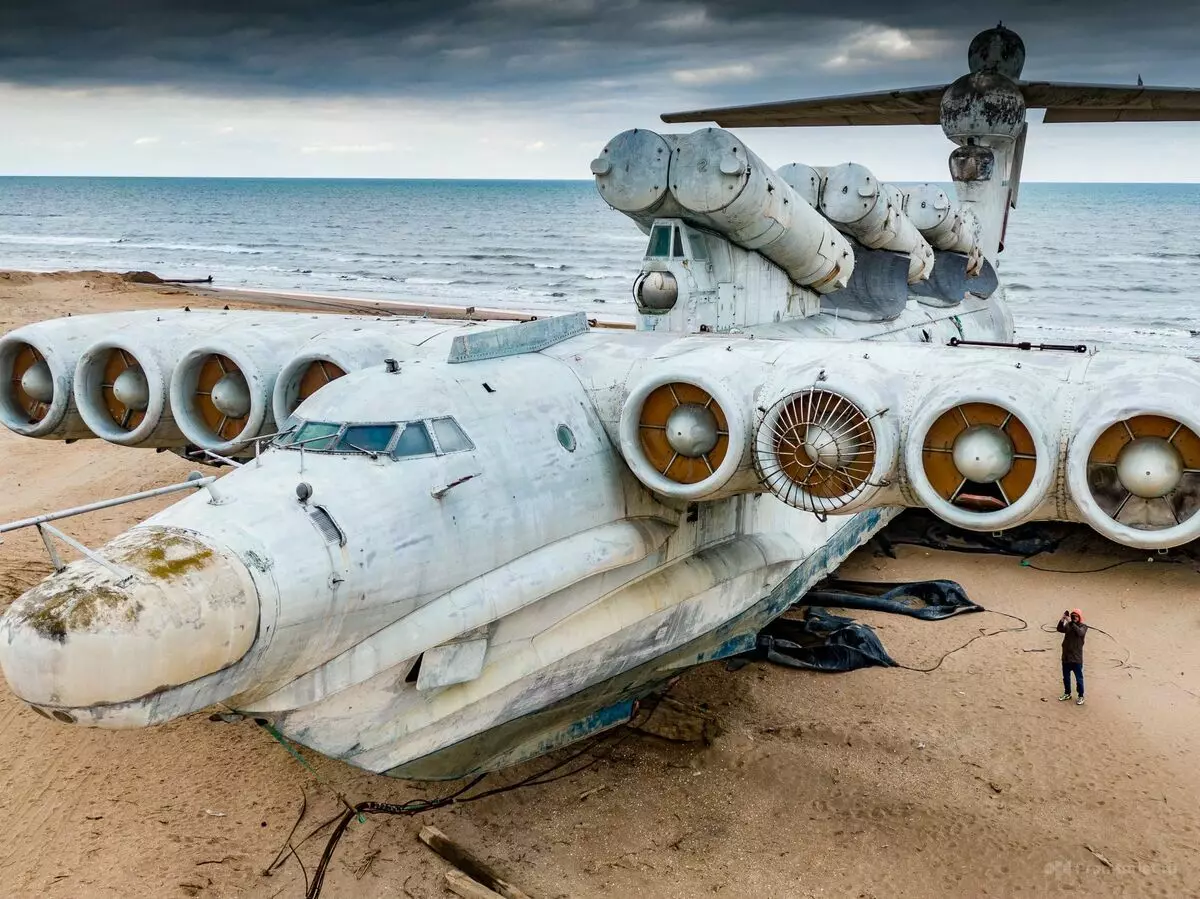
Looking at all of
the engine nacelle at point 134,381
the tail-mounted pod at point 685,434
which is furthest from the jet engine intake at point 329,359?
the tail-mounted pod at point 685,434

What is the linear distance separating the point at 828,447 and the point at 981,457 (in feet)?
3.96

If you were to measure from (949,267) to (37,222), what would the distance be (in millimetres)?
119660

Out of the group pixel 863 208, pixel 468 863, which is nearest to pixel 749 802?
pixel 468 863

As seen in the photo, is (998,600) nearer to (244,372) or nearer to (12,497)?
(244,372)

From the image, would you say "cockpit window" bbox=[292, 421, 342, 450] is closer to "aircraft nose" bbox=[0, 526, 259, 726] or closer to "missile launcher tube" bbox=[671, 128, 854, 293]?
"aircraft nose" bbox=[0, 526, 259, 726]

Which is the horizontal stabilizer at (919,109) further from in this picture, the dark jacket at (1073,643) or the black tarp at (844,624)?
the dark jacket at (1073,643)

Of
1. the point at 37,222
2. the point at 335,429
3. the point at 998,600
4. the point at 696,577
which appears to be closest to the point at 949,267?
the point at 998,600

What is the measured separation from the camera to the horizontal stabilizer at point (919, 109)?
20891 mm

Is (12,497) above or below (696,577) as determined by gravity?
below

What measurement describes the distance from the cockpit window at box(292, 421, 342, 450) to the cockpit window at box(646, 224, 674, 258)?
5425 mm

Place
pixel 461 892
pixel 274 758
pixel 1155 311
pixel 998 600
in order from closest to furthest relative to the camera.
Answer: pixel 461 892 < pixel 274 758 < pixel 998 600 < pixel 1155 311

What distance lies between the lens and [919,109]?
2334cm

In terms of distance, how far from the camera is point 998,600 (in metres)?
15.6

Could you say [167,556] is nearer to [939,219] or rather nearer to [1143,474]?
[1143,474]
